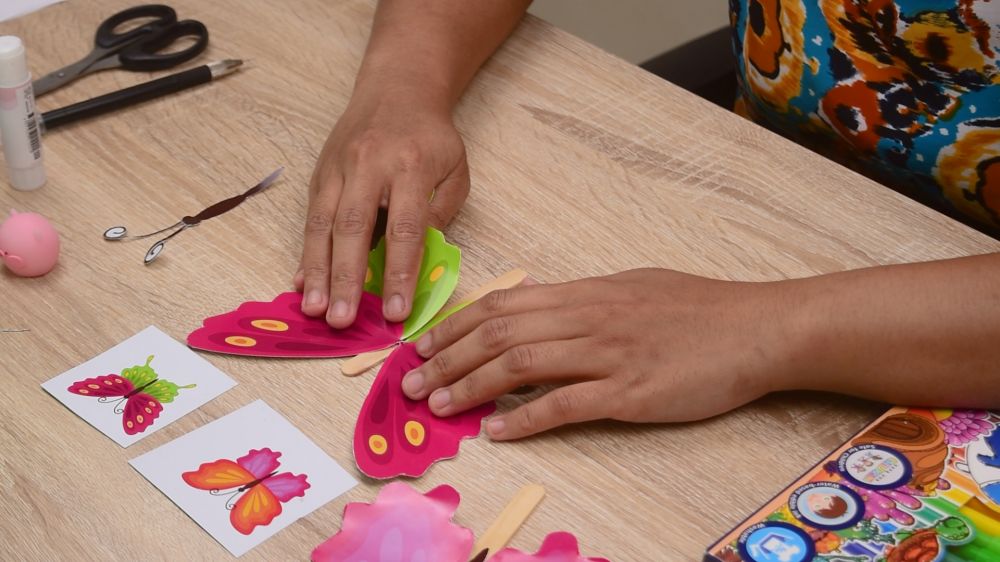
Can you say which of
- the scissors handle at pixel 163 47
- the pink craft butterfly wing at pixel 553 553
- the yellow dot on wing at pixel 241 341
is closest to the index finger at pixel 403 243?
the yellow dot on wing at pixel 241 341

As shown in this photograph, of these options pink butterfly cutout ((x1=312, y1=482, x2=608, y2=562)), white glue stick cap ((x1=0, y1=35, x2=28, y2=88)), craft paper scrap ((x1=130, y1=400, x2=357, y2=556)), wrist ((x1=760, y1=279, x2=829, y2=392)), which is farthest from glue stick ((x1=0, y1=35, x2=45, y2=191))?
wrist ((x1=760, y1=279, x2=829, y2=392))

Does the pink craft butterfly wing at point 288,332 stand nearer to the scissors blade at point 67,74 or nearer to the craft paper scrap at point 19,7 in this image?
the scissors blade at point 67,74

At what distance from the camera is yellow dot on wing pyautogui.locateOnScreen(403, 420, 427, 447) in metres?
0.80

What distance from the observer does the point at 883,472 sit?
0.75m

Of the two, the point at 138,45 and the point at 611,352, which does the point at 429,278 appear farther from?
the point at 138,45

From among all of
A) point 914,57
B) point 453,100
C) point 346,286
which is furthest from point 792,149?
point 346,286

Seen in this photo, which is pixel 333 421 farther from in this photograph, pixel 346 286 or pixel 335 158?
pixel 335 158

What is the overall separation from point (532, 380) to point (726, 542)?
0.64ft

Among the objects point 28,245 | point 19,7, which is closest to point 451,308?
point 28,245

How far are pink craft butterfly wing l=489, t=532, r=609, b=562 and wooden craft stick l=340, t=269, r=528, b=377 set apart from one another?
21 cm

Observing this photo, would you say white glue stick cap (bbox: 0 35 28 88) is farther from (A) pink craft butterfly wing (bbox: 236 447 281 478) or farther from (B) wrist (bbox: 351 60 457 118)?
(A) pink craft butterfly wing (bbox: 236 447 281 478)

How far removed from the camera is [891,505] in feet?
2.37

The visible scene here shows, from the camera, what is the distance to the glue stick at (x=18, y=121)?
3.14 ft

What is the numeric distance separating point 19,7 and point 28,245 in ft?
1.61
